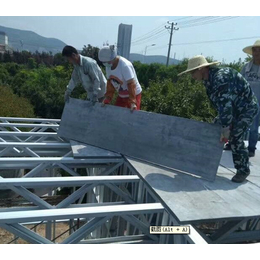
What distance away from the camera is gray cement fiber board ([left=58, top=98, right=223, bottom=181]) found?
11.7 feet

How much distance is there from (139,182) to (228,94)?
151 centimetres

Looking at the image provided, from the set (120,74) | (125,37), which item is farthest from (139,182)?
(125,37)

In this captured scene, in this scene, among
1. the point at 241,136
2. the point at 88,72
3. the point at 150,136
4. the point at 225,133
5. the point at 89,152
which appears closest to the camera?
the point at 225,133

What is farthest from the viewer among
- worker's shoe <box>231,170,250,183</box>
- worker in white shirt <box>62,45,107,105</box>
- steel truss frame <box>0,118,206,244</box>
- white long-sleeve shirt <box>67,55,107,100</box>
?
white long-sleeve shirt <box>67,55,107,100</box>

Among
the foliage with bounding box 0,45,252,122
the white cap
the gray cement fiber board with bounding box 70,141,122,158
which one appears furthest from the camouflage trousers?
the foliage with bounding box 0,45,252,122

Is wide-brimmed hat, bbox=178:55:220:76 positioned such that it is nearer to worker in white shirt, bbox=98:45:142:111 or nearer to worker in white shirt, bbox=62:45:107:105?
worker in white shirt, bbox=98:45:142:111

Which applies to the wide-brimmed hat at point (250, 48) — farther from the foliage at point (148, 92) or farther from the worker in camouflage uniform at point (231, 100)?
the foliage at point (148, 92)

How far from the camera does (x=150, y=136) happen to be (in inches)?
162

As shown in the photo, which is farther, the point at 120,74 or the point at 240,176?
the point at 120,74

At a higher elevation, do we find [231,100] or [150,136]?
[231,100]

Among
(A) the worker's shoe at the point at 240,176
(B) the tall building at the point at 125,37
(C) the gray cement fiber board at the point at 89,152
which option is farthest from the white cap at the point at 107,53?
(B) the tall building at the point at 125,37

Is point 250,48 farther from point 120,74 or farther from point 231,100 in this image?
point 120,74

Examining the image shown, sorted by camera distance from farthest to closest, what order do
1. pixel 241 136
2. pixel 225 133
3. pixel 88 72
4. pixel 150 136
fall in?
1. pixel 88 72
2. pixel 150 136
3. pixel 241 136
4. pixel 225 133
